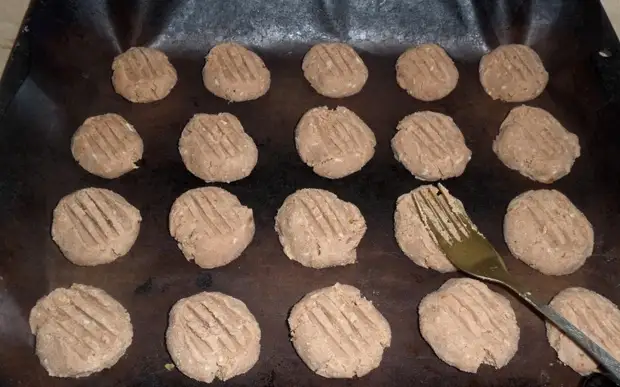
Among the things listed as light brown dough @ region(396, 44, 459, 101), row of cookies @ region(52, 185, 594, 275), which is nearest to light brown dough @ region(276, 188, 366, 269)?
row of cookies @ region(52, 185, 594, 275)

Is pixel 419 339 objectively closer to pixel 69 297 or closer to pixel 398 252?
pixel 398 252

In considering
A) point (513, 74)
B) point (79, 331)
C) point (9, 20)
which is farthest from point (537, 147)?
point (9, 20)

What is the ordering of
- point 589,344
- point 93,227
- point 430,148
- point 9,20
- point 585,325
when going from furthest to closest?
1. point 9,20
2. point 430,148
3. point 93,227
4. point 585,325
5. point 589,344

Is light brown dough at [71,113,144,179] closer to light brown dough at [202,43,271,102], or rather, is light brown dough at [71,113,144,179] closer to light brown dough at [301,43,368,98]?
light brown dough at [202,43,271,102]

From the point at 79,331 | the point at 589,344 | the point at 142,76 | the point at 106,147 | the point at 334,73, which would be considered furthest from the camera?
the point at 334,73

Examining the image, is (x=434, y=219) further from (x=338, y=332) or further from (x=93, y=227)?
(x=93, y=227)

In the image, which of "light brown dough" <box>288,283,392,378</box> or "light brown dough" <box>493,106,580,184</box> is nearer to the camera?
"light brown dough" <box>288,283,392,378</box>
